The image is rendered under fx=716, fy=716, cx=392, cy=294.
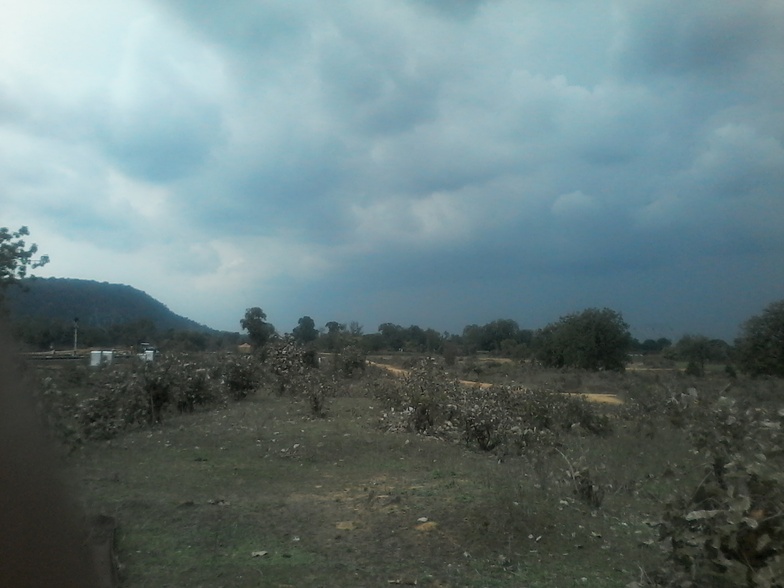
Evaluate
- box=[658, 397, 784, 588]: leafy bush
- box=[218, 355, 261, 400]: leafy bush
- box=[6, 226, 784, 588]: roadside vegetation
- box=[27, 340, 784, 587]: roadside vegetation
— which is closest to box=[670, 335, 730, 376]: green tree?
box=[6, 226, 784, 588]: roadside vegetation

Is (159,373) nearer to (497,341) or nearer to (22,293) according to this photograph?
(22,293)

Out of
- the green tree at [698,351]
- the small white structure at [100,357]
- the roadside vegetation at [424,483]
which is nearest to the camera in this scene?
the roadside vegetation at [424,483]

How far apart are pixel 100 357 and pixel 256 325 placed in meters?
13.7

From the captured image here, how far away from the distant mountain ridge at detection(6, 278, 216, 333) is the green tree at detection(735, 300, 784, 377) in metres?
21.2

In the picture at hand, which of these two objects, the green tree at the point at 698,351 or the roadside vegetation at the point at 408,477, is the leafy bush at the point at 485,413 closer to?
the roadside vegetation at the point at 408,477

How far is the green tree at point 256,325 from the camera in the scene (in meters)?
29.5

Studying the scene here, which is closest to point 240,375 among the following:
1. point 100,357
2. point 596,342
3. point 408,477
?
point 100,357

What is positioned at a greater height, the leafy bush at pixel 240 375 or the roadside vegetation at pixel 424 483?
the leafy bush at pixel 240 375

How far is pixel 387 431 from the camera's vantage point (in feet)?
44.6

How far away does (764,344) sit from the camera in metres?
27.3

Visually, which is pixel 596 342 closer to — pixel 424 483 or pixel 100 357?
pixel 100 357

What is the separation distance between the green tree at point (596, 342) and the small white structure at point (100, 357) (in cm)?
2625

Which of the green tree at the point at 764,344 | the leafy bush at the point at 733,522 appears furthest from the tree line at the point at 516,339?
the leafy bush at the point at 733,522

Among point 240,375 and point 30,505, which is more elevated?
point 240,375
